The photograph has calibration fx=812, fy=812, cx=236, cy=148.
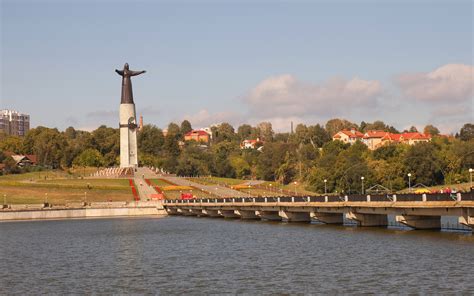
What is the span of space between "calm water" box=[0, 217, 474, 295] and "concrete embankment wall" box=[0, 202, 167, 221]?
47084 millimetres

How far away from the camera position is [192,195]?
525 feet

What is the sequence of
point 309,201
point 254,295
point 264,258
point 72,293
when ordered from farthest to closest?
1. point 309,201
2. point 264,258
3. point 72,293
4. point 254,295

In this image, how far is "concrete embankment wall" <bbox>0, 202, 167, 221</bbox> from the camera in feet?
427

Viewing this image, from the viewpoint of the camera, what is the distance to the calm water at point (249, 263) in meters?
43.3

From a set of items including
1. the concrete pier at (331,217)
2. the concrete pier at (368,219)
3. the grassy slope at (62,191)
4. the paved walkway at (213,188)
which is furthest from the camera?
the paved walkway at (213,188)

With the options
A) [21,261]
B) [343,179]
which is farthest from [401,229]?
[343,179]

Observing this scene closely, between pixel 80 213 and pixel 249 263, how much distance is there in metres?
85.9

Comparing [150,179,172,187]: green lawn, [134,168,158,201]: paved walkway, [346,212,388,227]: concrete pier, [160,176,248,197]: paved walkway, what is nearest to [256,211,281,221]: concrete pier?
[346,212,388,227]: concrete pier

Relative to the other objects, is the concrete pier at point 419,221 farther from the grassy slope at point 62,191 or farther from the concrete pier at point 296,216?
the grassy slope at point 62,191

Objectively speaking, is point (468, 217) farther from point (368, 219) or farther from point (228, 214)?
point (228, 214)

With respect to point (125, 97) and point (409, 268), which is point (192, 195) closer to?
point (125, 97)

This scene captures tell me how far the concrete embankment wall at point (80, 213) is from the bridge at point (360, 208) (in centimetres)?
1806

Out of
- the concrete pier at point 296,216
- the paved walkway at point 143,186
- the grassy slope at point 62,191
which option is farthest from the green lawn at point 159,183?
the concrete pier at point 296,216

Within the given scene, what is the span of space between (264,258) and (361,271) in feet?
37.6
